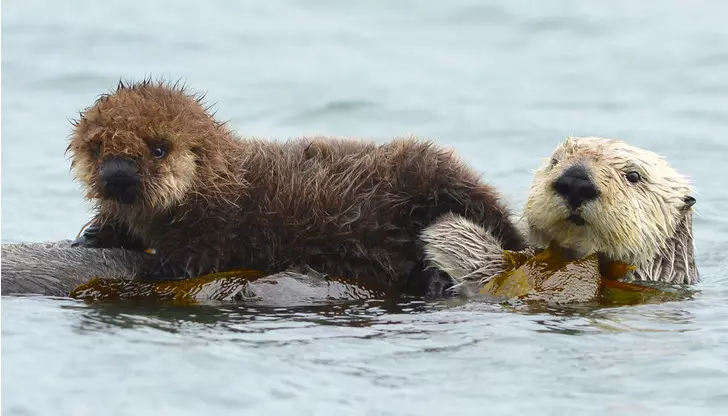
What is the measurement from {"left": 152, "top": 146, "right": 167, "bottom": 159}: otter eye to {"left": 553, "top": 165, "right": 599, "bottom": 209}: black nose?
Result: 2.20 m

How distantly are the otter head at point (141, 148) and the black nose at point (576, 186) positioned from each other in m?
1.98

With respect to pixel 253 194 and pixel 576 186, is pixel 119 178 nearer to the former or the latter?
pixel 253 194

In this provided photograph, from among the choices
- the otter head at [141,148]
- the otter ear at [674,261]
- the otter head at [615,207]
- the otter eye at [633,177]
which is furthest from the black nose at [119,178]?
the otter ear at [674,261]

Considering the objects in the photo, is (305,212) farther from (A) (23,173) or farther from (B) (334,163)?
(A) (23,173)

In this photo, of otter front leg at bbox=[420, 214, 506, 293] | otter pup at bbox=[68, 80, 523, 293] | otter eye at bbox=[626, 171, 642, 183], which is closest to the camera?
otter pup at bbox=[68, 80, 523, 293]

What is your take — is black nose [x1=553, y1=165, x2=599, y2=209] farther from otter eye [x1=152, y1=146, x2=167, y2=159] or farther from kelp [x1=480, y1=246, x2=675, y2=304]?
otter eye [x1=152, y1=146, x2=167, y2=159]

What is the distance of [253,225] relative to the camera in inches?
273

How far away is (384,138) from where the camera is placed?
13.4 m

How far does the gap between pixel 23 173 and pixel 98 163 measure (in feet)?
20.1

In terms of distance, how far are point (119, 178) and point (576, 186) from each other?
8.27ft

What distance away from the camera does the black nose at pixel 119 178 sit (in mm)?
6434

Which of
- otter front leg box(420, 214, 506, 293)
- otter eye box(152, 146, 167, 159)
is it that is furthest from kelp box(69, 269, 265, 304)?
otter front leg box(420, 214, 506, 293)

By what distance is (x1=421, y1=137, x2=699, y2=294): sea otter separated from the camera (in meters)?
6.96

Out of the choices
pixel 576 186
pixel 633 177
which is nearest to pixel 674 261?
pixel 633 177
